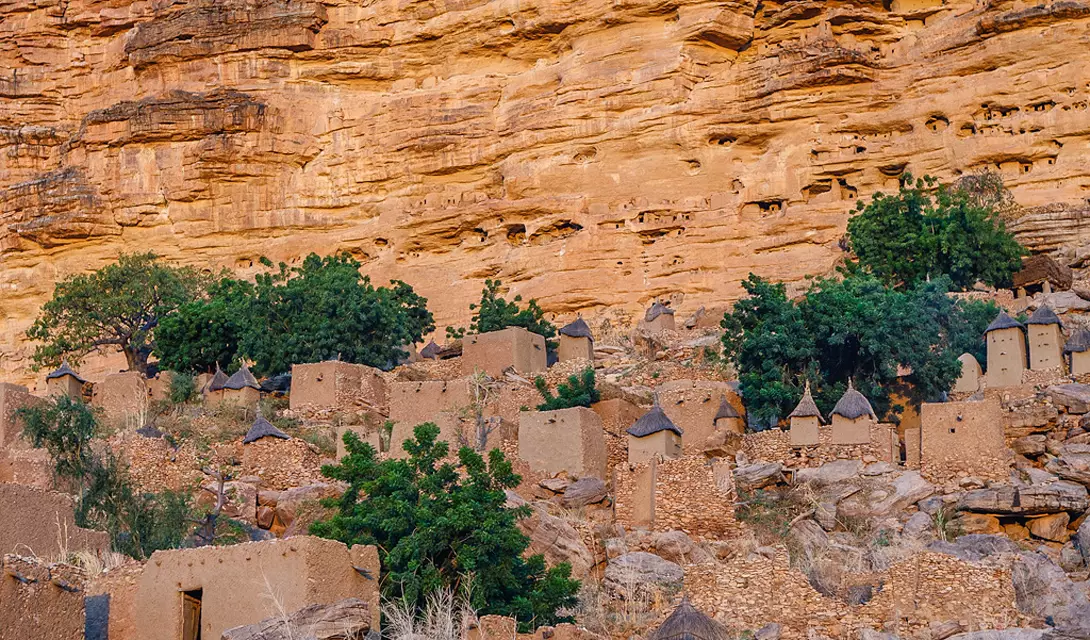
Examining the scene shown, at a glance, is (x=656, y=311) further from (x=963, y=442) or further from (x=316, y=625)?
(x=316, y=625)

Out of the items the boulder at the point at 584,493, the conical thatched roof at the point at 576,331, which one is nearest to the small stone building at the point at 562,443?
the boulder at the point at 584,493

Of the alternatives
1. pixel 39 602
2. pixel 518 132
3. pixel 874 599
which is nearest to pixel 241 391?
pixel 874 599

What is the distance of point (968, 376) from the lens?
30406 mm

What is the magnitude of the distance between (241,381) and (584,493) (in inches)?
370

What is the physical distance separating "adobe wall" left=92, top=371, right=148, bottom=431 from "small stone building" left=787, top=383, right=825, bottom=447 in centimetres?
1156

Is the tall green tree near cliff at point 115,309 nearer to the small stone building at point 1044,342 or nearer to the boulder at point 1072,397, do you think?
the small stone building at point 1044,342

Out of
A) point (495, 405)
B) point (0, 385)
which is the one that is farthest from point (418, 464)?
point (0, 385)

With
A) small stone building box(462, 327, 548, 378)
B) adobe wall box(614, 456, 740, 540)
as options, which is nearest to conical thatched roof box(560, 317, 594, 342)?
small stone building box(462, 327, 548, 378)

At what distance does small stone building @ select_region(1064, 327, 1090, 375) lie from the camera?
95.2 ft

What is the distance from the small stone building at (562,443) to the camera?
26938 mm

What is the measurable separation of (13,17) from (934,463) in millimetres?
41627

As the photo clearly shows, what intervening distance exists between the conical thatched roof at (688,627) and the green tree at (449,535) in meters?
1.82

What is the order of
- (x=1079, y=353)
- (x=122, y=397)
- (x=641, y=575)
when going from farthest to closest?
(x=122, y=397) → (x=1079, y=353) → (x=641, y=575)

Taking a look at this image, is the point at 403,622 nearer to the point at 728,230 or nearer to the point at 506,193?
the point at 728,230
